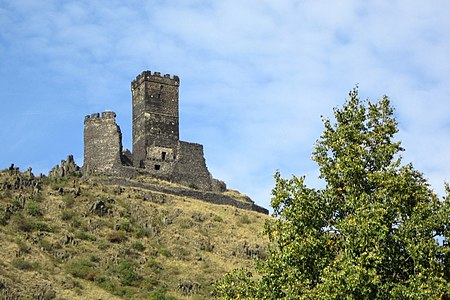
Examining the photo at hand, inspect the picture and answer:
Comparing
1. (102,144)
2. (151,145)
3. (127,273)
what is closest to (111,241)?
(127,273)

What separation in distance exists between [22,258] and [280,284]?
94.0ft

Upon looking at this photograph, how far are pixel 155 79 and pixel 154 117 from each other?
3597mm

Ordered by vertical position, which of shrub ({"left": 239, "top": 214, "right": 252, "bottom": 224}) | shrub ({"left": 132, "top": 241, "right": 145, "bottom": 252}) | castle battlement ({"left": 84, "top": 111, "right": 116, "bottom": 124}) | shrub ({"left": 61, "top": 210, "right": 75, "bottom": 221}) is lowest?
shrub ({"left": 132, "top": 241, "right": 145, "bottom": 252})

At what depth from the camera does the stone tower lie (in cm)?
7031

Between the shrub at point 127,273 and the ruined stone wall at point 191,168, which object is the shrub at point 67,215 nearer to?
the shrub at point 127,273

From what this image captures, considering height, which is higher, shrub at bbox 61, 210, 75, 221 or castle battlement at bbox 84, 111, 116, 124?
castle battlement at bbox 84, 111, 116, 124

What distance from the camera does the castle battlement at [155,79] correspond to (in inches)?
2850

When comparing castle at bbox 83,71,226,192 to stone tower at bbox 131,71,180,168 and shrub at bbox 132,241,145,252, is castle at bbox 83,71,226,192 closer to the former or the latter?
stone tower at bbox 131,71,180,168

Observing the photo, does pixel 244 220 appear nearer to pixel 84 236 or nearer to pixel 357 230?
pixel 84 236

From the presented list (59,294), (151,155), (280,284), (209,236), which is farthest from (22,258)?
(280,284)

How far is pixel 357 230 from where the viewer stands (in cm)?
2253

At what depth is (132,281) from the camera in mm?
49531

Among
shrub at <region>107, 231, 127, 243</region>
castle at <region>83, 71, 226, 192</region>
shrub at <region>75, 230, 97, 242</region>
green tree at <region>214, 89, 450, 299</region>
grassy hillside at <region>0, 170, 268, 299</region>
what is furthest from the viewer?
castle at <region>83, 71, 226, 192</region>

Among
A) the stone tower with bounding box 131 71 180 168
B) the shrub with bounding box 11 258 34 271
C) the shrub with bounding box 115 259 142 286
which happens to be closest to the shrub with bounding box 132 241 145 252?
the shrub with bounding box 115 259 142 286
